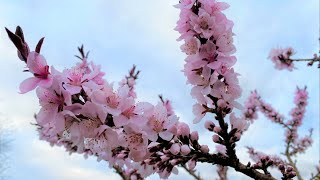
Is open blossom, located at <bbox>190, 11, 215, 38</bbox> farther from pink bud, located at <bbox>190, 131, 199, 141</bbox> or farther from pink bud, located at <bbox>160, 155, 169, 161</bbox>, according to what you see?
pink bud, located at <bbox>160, 155, 169, 161</bbox>

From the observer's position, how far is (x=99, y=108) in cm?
178

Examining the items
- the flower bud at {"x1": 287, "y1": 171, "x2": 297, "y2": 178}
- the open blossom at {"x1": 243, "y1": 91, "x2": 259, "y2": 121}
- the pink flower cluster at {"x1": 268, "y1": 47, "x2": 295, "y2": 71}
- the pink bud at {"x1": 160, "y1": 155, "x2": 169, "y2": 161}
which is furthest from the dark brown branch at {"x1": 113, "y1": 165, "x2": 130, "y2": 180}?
the open blossom at {"x1": 243, "y1": 91, "x2": 259, "y2": 121}

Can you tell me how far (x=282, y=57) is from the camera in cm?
821

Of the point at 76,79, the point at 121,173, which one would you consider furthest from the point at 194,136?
the point at 121,173

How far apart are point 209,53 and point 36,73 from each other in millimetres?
1102

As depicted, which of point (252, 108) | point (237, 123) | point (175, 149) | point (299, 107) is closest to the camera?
point (175, 149)

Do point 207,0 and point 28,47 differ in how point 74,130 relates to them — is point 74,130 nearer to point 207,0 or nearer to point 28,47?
point 28,47

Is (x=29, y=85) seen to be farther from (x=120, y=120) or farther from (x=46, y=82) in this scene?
(x=120, y=120)

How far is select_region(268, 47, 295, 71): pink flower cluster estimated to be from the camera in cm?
823

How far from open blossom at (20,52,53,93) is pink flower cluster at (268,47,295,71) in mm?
7231

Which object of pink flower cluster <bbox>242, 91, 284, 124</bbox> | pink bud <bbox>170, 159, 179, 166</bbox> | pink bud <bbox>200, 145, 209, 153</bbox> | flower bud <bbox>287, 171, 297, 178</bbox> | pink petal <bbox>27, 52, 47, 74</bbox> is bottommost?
pink petal <bbox>27, 52, 47, 74</bbox>

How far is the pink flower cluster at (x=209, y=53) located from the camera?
7.56ft

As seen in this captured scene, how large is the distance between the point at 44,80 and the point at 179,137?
96 cm

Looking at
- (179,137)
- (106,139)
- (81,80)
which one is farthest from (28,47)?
(179,137)
